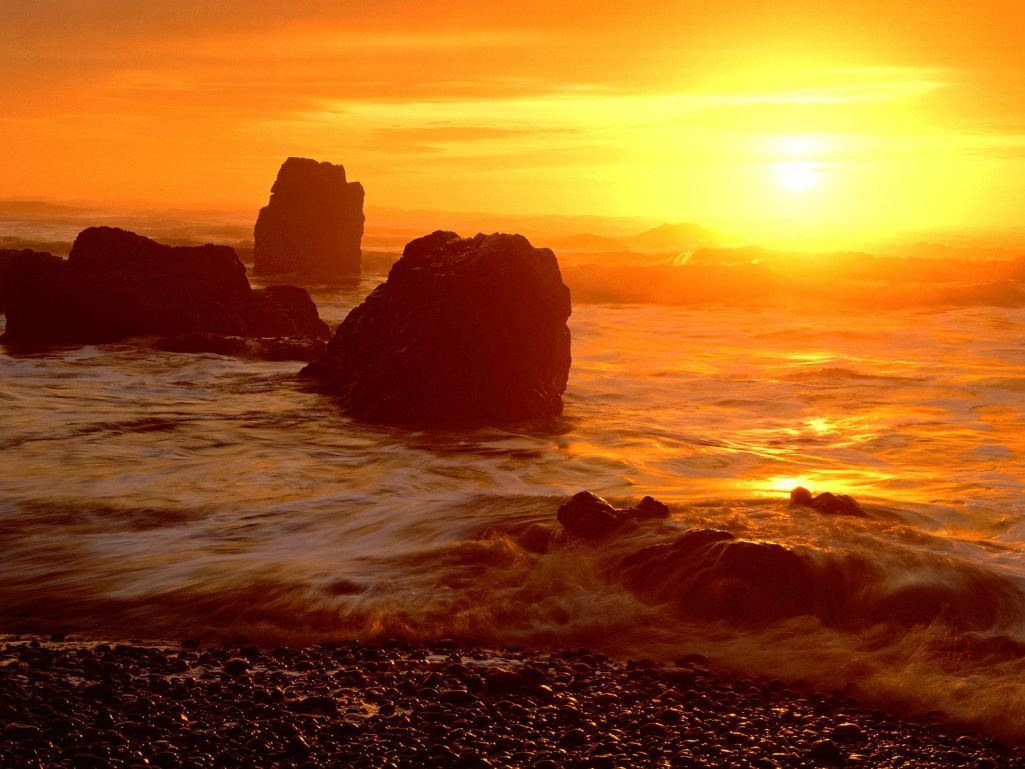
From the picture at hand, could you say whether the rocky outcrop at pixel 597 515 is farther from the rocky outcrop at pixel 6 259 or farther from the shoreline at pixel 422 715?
the rocky outcrop at pixel 6 259

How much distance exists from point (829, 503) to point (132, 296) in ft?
64.7

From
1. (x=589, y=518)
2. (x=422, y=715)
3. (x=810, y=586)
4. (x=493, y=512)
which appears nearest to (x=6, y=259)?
(x=493, y=512)

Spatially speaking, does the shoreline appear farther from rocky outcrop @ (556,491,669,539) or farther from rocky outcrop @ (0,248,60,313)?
rocky outcrop @ (0,248,60,313)

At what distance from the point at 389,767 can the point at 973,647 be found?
4.84 m

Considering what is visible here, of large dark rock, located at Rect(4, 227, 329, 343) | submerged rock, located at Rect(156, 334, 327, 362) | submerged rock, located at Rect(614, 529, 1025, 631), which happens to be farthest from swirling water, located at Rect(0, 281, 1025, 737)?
large dark rock, located at Rect(4, 227, 329, 343)

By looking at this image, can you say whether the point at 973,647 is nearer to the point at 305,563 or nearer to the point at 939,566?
the point at 939,566

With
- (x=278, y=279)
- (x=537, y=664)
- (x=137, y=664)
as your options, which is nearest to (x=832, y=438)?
(x=537, y=664)

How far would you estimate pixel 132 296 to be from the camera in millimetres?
26984

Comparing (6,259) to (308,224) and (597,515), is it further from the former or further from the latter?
(597,515)

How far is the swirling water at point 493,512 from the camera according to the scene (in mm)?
9102

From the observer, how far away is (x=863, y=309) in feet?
160

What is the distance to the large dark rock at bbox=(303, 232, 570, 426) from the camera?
18.5m

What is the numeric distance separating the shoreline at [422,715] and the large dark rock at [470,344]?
33.2 ft

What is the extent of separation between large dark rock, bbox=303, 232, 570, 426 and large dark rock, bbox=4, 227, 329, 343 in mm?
8763
